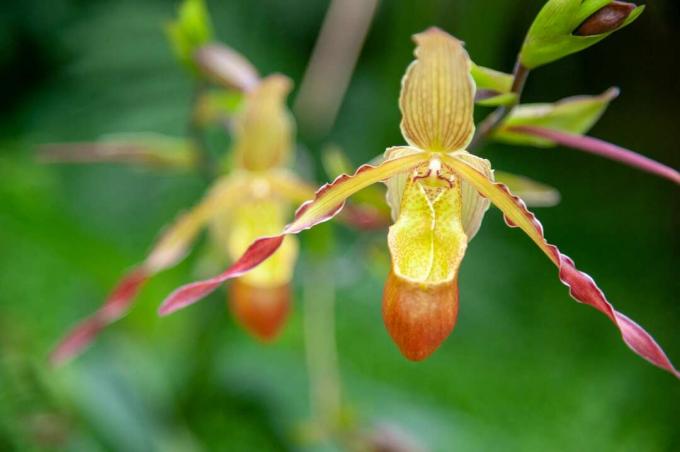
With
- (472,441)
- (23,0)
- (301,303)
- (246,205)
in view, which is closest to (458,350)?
(472,441)

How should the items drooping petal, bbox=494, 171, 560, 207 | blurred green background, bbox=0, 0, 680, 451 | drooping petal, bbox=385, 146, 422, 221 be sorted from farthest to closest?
blurred green background, bbox=0, 0, 680, 451, drooping petal, bbox=494, 171, 560, 207, drooping petal, bbox=385, 146, 422, 221

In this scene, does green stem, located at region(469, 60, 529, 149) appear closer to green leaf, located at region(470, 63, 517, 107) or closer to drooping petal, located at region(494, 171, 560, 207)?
Result: green leaf, located at region(470, 63, 517, 107)

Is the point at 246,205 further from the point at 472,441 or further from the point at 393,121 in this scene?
the point at 472,441

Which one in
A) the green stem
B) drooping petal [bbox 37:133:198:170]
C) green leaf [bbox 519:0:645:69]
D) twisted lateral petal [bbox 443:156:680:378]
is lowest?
twisted lateral petal [bbox 443:156:680:378]

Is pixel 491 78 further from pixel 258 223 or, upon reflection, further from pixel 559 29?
pixel 258 223

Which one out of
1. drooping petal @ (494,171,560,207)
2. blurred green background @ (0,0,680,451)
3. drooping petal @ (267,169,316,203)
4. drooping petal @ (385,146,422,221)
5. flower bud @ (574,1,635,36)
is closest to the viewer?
flower bud @ (574,1,635,36)

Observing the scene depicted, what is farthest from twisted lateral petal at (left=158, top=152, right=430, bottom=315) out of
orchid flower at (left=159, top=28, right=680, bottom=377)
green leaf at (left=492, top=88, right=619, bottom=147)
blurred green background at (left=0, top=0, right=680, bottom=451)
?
blurred green background at (left=0, top=0, right=680, bottom=451)

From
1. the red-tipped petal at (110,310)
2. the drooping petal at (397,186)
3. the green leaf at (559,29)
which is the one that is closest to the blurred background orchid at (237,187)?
the red-tipped petal at (110,310)
